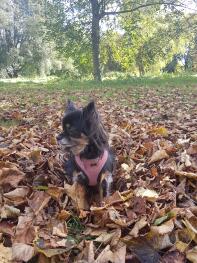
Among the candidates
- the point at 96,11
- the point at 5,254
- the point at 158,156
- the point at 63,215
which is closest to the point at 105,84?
the point at 96,11

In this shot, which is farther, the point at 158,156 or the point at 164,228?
the point at 158,156

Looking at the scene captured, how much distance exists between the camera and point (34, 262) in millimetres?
2426

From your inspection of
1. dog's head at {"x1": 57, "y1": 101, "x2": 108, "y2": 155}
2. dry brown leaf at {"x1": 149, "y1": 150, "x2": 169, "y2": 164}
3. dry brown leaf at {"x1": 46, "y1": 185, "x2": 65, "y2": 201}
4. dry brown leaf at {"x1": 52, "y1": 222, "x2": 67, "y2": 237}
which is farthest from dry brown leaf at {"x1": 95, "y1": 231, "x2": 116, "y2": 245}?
dry brown leaf at {"x1": 149, "y1": 150, "x2": 169, "y2": 164}

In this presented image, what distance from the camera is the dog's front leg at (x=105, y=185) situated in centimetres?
317

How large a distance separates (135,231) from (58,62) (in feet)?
151

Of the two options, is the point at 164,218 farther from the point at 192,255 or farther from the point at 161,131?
the point at 161,131

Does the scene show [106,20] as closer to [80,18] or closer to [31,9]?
[80,18]

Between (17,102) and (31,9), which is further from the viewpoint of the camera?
(31,9)

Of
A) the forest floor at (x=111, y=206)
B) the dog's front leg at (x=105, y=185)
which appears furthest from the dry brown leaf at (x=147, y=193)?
the dog's front leg at (x=105, y=185)

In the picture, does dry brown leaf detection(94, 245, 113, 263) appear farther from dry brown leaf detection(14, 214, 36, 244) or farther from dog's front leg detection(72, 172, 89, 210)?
dog's front leg detection(72, 172, 89, 210)

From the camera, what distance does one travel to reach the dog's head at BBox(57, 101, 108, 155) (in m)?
2.93

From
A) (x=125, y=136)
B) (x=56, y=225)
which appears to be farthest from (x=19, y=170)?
(x=125, y=136)

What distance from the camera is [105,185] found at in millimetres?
3193

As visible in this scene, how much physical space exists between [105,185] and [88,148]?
366 millimetres
